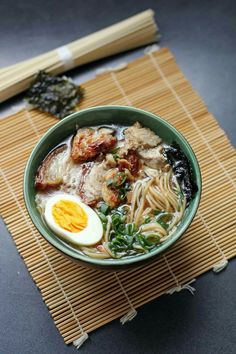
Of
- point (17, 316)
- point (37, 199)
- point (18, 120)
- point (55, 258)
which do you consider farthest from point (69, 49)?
point (17, 316)

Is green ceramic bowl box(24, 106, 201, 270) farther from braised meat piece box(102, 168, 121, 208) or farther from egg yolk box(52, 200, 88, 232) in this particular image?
braised meat piece box(102, 168, 121, 208)

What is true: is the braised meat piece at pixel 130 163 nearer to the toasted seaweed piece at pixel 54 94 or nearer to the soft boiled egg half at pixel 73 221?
the soft boiled egg half at pixel 73 221

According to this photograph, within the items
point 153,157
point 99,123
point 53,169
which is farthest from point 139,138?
point 53,169

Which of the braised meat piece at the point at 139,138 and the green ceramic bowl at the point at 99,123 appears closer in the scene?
the green ceramic bowl at the point at 99,123

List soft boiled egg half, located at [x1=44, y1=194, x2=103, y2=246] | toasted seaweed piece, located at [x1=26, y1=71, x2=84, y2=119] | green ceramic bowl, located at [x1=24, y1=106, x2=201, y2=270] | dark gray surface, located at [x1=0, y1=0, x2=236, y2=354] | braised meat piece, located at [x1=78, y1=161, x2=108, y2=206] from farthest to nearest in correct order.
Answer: toasted seaweed piece, located at [x1=26, y1=71, x2=84, y2=119]
dark gray surface, located at [x1=0, y1=0, x2=236, y2=354]
braised meat piece, located at [x1=78, y1=161, x2=108, y2=206]
soft boiled egg half, located at [x1=44, y1=194, x2=103, y2=246]
green ceramic bowl, located at [x1=24, y1=106, x2=201, y2=270]

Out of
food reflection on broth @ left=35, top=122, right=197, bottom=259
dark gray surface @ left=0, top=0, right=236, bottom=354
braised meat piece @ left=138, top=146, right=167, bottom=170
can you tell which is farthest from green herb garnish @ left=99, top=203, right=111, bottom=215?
dark gray surface @ left=0, top=0, right=236, bottom=354

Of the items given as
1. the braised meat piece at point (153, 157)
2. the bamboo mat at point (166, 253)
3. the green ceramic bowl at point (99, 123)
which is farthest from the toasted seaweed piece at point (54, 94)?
the braised meat piece at point (153, 157)
